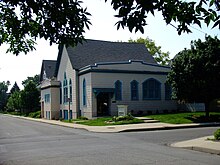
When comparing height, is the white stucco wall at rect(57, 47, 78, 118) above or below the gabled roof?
below

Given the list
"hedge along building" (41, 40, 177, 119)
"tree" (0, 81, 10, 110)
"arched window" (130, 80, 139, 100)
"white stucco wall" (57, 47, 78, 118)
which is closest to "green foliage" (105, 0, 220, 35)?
"hedge along building" (41, 40, 177, 119)

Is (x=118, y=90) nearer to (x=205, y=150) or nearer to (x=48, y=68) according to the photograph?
(x=205, y=150)

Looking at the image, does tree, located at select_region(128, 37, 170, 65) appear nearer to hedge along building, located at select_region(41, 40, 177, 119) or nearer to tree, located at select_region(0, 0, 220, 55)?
hedge along building, located at select_region(41, 40, 177, 119)

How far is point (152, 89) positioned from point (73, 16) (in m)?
33.3

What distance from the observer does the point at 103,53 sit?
43.4 m

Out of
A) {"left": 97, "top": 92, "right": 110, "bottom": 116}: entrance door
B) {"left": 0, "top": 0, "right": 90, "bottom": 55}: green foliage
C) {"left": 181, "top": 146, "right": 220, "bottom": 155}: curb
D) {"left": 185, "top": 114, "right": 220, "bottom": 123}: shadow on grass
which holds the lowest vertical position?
{"left": 181, "top": 146, "right": 220, "bottom": 155}: curb

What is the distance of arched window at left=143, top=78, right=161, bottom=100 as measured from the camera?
126 ft

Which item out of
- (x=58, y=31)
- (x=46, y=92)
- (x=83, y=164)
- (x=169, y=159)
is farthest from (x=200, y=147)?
(x=46, y=92)

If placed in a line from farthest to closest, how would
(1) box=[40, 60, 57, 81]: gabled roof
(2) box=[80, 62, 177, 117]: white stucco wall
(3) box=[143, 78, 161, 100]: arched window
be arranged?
(1) box=[40, 60, 57, 81]: gabled roof
(3) box=[143, 78, 161, 100]: arched window
(2) box=[80, 62, 177, 117]: white stucco wall

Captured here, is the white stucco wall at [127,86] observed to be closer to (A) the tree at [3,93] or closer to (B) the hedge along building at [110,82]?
(B) the hedge along building at [110,82]

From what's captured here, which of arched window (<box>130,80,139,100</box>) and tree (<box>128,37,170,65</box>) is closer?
arched window (<box>130,80,139,100</box>)

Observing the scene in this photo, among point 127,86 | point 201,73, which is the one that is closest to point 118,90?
point 127,86

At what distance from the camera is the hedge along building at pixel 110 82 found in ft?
120

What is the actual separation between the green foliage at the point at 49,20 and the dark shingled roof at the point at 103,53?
33650 millimetres
